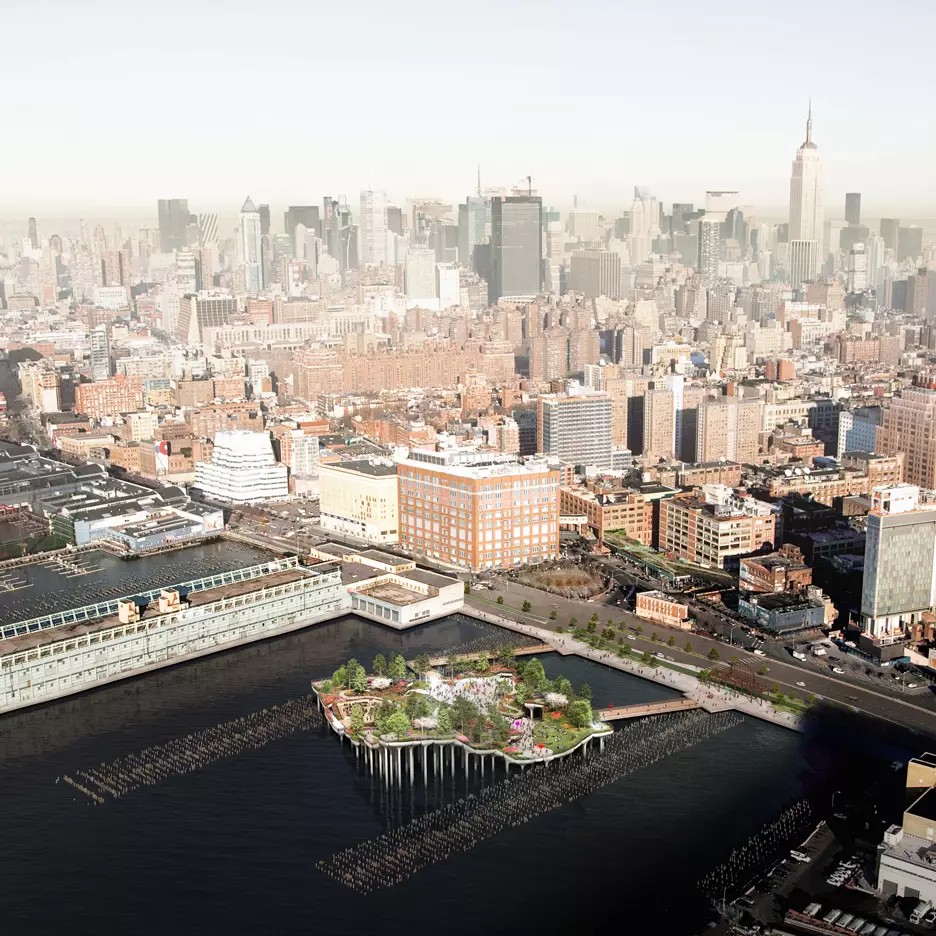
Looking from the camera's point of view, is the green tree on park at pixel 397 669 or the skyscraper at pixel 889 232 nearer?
the green tree on park at pixel 397 669

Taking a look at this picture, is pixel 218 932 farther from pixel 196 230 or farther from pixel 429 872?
pixel 196 230

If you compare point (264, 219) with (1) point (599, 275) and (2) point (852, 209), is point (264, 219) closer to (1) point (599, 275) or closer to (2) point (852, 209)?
(1) point (599, 275)

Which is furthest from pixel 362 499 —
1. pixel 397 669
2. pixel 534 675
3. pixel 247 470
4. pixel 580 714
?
pixel 580 714

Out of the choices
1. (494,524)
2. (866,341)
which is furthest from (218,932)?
(866,341)

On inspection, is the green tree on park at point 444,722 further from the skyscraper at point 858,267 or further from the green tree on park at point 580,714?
the skyscraper at point 858,267

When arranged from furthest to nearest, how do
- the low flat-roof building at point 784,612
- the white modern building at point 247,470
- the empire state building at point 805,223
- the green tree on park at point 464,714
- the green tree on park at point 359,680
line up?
the empire state building at point 805,223, the white modern building at point 247,470, the low flat-roof building at point 784,612, the green tree on park at point 359,680, the green tree on park at point 464,714

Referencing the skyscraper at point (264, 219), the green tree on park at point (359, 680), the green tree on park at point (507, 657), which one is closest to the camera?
the green tree on park at point (359, 680)

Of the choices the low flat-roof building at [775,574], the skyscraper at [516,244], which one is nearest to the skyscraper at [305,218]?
the skyscraper at [516,244]
